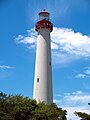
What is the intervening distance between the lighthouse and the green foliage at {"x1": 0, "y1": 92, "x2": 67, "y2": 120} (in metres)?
5.57

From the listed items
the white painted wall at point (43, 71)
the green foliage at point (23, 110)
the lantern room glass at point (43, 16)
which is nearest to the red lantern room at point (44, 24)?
the lantern room glass at point (43, 16)

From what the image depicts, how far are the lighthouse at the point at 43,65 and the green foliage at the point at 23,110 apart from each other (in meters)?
5.57

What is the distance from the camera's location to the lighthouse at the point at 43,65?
4953cm

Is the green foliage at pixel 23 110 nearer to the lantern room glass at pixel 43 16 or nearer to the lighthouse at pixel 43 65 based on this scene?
the lighthouse at pixel 43 65

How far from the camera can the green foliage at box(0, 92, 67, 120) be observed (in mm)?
39688

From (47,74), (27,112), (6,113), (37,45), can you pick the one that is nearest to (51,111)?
(27,112)

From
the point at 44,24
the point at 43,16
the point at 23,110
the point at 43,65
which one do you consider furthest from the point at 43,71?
the point at 23,110

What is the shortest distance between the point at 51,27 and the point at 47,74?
787cm

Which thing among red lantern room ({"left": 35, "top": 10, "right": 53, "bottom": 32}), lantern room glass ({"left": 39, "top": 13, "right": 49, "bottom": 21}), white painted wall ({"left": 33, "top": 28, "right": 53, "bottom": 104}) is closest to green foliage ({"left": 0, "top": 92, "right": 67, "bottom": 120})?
white painted wall ({"left": 33, "top": 28, "right": 53, "bottom": 104})

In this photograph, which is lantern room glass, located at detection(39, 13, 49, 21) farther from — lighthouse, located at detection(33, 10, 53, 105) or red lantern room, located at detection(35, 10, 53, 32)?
lighthouse, located at detection(33, 10, 53, 105)

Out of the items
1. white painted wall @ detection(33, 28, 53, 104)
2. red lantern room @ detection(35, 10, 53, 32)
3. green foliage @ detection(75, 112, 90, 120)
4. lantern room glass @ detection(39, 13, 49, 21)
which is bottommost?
green foliage @ detection(75, 112, 90, 120)

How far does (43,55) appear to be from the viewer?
51250 millimetres

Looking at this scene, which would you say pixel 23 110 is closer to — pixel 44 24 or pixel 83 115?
pixel 83 115

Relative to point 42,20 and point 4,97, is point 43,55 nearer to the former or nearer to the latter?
point 42,20
